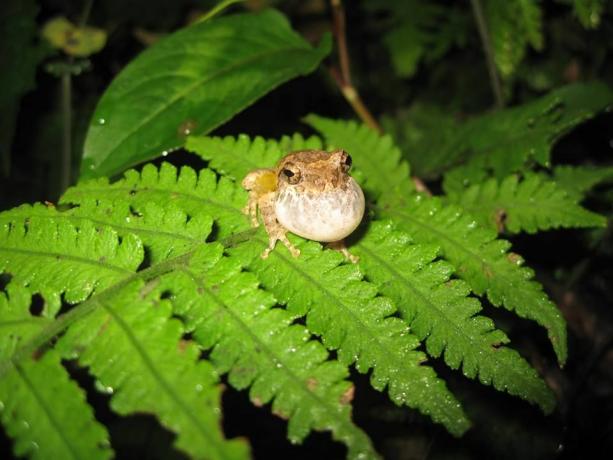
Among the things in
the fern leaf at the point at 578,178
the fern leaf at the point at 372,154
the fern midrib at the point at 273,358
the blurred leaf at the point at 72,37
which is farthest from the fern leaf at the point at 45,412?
the blurred leaf at the point at 72,37

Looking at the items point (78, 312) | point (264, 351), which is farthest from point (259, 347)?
point (78, 312)

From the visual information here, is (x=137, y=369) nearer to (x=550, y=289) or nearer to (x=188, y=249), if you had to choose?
(x=188, y=249)

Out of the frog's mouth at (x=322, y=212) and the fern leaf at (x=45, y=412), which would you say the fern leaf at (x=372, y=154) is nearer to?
the frog's mouth at (x=322, y=212)

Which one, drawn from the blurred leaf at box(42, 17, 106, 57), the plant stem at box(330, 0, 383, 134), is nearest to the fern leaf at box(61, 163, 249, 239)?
the plant stem at box(330, 0, 383, 134)

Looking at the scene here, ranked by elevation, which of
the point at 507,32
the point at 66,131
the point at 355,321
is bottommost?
the point at 355,321

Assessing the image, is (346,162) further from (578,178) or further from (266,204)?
(578,178)

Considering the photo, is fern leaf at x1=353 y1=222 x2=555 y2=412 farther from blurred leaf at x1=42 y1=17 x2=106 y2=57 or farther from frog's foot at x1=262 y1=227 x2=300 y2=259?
blurred leaf at x1=42 y1=17 x2=106 y2=57
